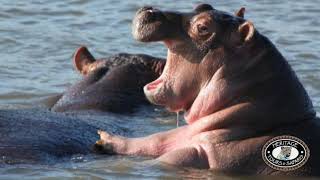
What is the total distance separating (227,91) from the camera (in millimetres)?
6379

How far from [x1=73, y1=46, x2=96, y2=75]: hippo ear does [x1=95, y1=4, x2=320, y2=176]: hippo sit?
297 cm

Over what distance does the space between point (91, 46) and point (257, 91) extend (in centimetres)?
612

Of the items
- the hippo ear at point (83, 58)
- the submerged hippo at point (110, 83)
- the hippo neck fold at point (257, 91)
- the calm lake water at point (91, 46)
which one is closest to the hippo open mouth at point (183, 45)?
the hippo neck fold at point (257, 91)

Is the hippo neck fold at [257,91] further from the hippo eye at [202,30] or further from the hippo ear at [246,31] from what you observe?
the hippo eye at [202,30]

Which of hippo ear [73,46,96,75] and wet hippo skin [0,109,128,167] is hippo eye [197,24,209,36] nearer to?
wet hippo skin [0,109,128,167]

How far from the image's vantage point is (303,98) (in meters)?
6.41

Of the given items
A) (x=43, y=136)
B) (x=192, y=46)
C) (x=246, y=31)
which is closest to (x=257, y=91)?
(x=246, y=31)

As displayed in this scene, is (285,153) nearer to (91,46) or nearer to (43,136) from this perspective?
(43,136)

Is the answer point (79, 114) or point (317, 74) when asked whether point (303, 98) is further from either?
point (317, 74)

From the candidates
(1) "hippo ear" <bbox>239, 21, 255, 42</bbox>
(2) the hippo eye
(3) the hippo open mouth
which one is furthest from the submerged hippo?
(1) "hippo ear" <bbox>239, 21, 255, 42</bbox>

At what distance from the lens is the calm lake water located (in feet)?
21.9

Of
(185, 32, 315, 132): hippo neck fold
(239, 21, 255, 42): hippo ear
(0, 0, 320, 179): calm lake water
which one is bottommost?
(0, 0, 320, 179): calm lake water

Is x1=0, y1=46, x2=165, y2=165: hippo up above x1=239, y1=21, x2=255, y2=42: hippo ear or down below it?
below

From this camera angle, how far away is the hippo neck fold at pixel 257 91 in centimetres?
635
